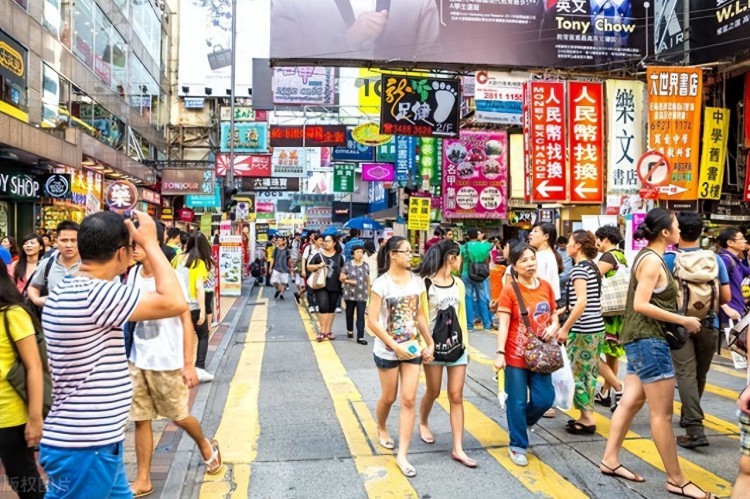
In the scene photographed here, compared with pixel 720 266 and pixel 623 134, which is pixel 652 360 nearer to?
pixel 720 266

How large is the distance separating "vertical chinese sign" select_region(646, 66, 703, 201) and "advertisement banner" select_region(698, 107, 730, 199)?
27.7 inches

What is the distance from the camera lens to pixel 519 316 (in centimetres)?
455

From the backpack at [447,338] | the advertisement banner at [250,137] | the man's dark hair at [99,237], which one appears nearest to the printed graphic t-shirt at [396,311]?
the backpack at [447,338]

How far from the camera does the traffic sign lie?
9.50 m

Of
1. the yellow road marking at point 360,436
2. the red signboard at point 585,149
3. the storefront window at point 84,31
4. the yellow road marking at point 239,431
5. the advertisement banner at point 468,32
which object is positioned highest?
the storefront window at point 84,31

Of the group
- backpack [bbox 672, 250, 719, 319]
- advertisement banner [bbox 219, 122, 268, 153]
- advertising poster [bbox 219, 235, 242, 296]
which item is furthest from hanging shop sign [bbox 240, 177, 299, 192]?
backpack [bbox 672, 250, 719, 319]

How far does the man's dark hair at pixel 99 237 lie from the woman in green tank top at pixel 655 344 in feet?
10.9

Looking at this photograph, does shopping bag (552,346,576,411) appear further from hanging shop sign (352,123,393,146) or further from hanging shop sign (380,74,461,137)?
hanging shop sign (352,123,393,146)

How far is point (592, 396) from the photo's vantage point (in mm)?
5316

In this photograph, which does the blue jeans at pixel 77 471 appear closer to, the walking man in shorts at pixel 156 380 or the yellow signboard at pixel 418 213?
the walking man in shorts at pixel 156 380

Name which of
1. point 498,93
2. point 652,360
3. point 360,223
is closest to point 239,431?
point 652,360

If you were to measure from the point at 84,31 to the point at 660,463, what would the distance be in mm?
21423

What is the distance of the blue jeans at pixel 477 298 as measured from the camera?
11383mm

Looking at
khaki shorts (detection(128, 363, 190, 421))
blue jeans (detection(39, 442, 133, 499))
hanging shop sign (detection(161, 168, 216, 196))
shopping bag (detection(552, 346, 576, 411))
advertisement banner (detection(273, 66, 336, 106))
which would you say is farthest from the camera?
hanging shop sign (detection(161, 168, 216, 196))
